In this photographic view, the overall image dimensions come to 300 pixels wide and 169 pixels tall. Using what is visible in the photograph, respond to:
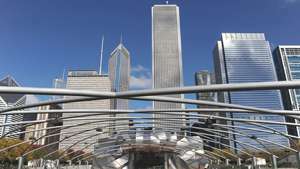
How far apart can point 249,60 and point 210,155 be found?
161 metres

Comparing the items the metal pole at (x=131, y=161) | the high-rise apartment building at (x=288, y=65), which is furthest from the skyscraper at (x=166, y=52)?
the metal pole at (x=131, y=161)

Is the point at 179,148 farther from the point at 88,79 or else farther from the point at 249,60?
the point at 249,60

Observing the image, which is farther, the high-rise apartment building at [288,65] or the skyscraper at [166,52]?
the skyscraper at [166,52]

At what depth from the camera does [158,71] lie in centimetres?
17812

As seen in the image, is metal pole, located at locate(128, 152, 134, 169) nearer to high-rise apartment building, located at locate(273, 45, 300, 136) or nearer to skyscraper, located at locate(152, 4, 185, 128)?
high-rise apartment building, located at locate(273, 45, 300, 136)

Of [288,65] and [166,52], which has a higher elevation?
[166,52]

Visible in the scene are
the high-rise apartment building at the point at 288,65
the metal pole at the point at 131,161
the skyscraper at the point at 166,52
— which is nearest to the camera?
the metal pole at the point at 131,161

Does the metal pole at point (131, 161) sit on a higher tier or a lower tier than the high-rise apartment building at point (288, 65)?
lower

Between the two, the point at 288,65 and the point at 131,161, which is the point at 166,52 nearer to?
the point at 288,65

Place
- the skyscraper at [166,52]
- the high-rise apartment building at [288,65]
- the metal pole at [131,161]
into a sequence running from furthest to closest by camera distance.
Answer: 1. the skyscraper at [166,52]
2. the high-rise apartment building at [288,65]
3. the metal pole at [131,161]

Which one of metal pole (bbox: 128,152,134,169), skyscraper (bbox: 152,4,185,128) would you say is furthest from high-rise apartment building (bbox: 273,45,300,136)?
metal pole (bbox: 128,152,134,169)

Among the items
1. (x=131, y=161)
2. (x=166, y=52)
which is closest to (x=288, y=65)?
(x=166, y=52)

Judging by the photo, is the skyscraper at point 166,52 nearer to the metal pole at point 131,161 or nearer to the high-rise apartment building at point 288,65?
the high-rise apartment building at point 288,65

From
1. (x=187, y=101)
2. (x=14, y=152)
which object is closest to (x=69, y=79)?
(x=14, y=152)
